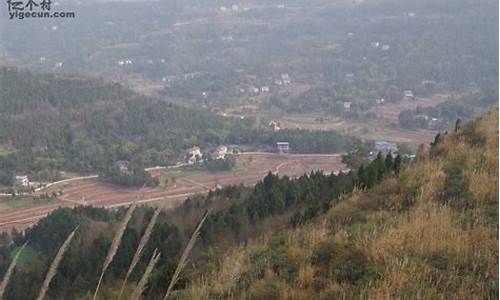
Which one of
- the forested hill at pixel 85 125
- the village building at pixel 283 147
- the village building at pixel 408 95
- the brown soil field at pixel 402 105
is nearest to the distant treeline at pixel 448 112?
the brown soil field at pixel 402 105

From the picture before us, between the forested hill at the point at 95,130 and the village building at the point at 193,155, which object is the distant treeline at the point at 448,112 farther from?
the village building at the point at 193,155

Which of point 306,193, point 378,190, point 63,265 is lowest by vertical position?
point 63,265

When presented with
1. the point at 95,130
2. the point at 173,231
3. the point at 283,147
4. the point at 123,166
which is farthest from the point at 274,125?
the point at 173,231

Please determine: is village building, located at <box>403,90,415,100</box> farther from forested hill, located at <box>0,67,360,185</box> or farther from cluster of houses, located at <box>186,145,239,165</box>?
cluster of houses, located at <box>186,145,239,165</box>

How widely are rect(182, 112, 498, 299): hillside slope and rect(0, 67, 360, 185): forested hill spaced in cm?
3999

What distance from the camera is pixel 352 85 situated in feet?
276

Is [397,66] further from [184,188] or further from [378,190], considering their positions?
[378,190]

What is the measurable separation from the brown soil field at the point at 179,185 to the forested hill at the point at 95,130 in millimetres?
2624

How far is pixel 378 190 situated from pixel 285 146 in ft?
150

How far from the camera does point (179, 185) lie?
42.3 metres

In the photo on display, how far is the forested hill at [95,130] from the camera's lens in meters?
47.4

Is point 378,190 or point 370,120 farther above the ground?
point 378,190

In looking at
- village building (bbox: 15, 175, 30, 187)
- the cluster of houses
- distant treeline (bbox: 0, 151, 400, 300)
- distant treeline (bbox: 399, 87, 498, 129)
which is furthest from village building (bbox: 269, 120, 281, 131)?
distant treeline (bbox: 0, 151, 400, 300)

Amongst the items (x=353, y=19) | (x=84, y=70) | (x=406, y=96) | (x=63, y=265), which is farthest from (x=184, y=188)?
(x=353, y=19)
